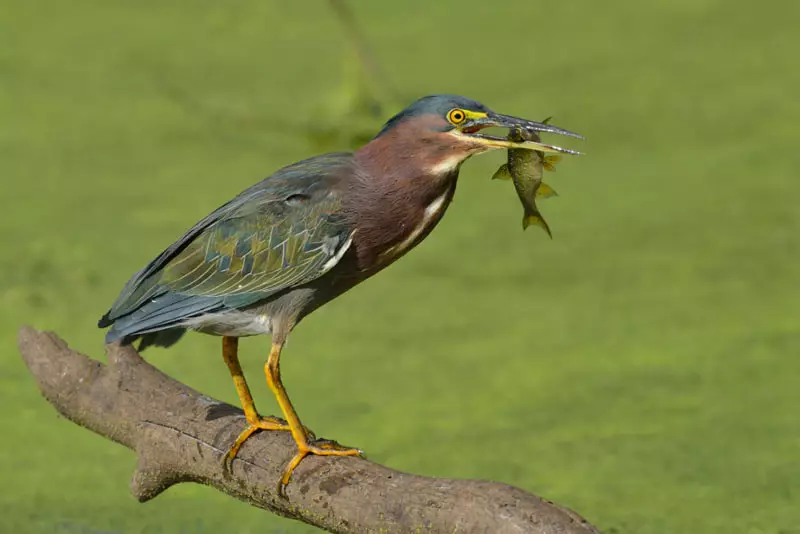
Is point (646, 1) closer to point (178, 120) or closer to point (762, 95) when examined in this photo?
point (762, 95)

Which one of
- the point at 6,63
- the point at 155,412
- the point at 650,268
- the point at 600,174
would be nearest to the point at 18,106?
the point at 6,63

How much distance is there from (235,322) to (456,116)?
46cm

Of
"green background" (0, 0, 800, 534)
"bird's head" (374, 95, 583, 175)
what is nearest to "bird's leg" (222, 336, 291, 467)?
"bird's head" (374, 95, 583, 175)

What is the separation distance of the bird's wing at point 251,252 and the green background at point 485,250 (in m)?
0.86

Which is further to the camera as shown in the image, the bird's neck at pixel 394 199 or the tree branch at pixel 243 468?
the bird's neck at pixel 394 199

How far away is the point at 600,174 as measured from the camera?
14.9 feet

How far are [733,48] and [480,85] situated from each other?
3.15ft

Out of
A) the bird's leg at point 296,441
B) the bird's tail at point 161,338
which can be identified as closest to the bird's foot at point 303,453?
the bird's leg at point 296,441

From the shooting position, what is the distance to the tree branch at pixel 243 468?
1688mm

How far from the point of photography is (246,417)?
207 centimetres

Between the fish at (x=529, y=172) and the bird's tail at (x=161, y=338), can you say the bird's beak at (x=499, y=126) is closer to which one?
the fish at (x=529, y=172)

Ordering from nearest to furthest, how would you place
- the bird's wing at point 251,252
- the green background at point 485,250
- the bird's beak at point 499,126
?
the bird's beak at point 499,126 → the bird's wing at point 251,252 → the green background at point 485,250

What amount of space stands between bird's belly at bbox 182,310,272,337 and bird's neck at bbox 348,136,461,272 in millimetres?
182

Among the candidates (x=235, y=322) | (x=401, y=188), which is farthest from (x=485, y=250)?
(x=401, y=188)
